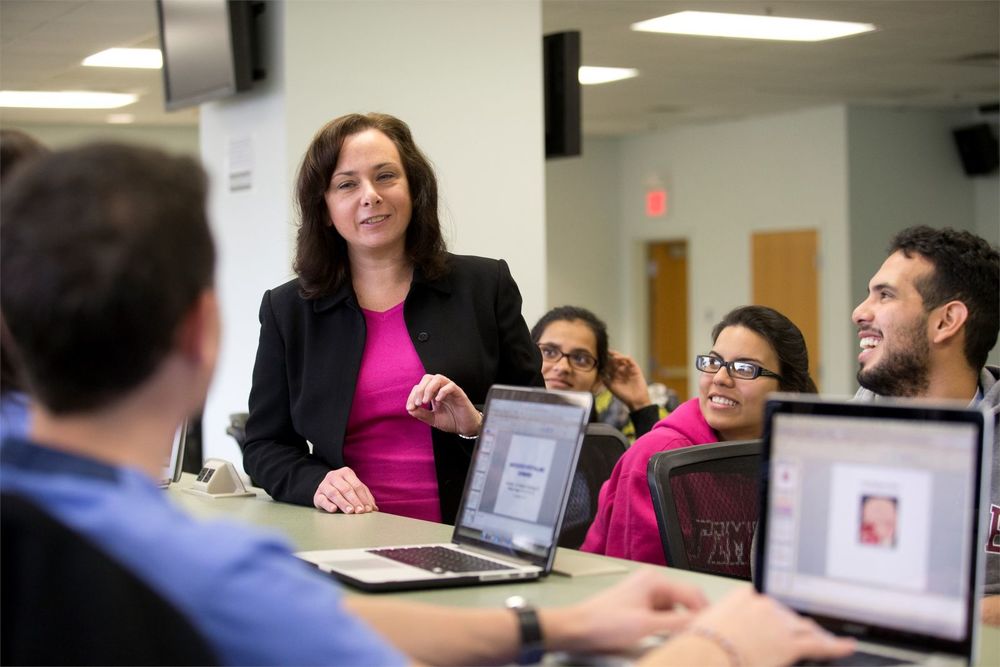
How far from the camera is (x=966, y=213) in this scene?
11188 mm

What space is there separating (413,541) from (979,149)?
10.0 m

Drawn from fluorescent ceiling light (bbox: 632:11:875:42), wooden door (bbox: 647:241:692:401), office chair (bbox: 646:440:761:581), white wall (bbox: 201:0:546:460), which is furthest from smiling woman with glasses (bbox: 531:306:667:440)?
wooden door (bbox: 647:241:692:401)

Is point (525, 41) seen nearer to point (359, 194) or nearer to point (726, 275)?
point (359, 194)

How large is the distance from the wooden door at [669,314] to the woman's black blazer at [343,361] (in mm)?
10090

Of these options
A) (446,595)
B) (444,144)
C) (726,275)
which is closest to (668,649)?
(446,595)

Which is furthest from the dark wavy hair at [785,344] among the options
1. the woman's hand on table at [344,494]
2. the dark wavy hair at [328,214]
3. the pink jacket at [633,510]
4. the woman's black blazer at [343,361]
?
the woman's hand on table at [344,494]

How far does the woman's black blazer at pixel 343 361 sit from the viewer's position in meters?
2.39

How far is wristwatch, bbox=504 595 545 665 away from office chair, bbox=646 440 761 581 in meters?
0.97

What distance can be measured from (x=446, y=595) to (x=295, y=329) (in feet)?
3.08

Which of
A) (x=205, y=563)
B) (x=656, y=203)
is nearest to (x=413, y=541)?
(x=205, y=563)

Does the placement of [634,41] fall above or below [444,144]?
above

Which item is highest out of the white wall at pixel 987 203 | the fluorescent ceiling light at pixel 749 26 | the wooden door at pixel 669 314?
the fluorescent ceiling light at pixel 749 26

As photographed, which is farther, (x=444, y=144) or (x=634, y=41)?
(x=634, y=41)

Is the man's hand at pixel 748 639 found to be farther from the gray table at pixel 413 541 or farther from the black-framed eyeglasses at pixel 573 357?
the black-framed eyeglasses at pixel 573 357
